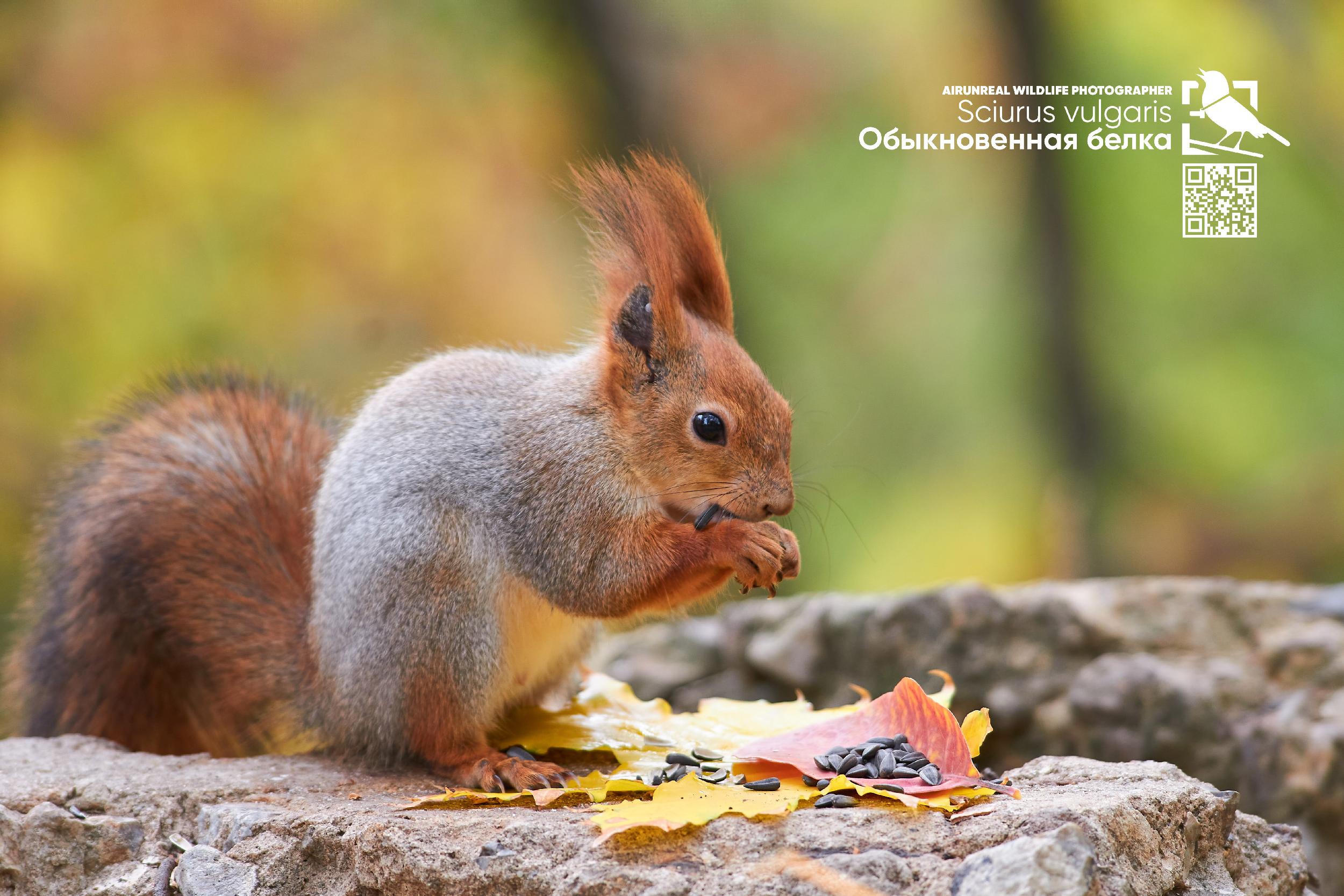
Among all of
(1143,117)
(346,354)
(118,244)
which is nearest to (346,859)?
(346,354)

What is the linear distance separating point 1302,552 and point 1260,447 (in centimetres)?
41

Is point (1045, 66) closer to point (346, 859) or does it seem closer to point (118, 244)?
point (118, 244)

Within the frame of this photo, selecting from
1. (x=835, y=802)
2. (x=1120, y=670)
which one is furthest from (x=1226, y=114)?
(x=835, y=802)

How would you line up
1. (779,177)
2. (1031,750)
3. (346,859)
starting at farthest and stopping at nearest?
1. (779,177)
2. (1031,750)
3. (346,859)

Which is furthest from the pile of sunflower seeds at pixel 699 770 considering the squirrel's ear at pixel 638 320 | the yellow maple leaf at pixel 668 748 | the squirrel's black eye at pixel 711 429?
the squirrel's ear at pixel 638 320

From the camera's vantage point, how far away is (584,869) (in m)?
1.47

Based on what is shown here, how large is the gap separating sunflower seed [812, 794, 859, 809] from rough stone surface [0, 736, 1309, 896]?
0.18 ft

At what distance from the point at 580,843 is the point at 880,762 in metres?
0.47

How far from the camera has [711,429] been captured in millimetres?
2008

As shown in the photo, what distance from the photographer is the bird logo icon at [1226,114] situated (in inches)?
170

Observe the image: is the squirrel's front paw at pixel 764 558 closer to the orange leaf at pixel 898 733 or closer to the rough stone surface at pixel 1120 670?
the orange leaf at pixel 898 733

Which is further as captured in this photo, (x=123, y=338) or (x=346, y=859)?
(x=123, y=338)

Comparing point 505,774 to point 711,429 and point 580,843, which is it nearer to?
point 580,843

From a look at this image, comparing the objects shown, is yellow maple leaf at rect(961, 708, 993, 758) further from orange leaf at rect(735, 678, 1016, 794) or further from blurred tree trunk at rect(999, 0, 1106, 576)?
blurred tree trunk at rect(999, 0, 1106, 576)
